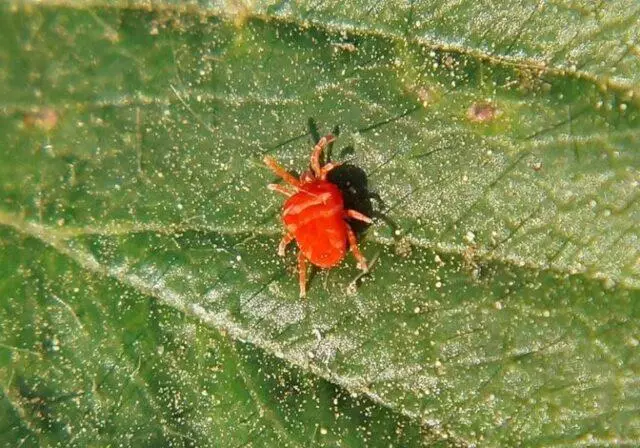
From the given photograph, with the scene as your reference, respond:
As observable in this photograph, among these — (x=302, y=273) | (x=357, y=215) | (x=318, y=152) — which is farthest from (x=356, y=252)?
(x=318, y=152)

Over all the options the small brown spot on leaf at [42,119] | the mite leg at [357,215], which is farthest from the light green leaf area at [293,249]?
the mite leg at [357,215]

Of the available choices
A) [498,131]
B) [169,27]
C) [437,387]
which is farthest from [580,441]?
[169,27]

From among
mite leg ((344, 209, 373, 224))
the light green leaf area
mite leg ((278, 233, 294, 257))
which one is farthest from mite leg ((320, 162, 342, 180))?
mite leg ((278, 233, 294, 257))

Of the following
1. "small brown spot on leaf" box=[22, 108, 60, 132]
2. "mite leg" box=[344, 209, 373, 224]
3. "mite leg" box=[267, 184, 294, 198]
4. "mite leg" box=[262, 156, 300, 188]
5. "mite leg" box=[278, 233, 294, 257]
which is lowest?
"mite leg" box=[278, 233, 294, 257]

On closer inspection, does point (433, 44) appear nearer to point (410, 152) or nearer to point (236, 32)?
point (410, 152)

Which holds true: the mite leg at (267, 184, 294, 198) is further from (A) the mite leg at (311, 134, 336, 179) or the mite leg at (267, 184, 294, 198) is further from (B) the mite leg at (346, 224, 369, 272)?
(B) the mite leg at (346, 224, 369, 272)

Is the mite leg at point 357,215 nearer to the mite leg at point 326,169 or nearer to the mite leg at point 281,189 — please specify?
the mite leg at point 326,169
